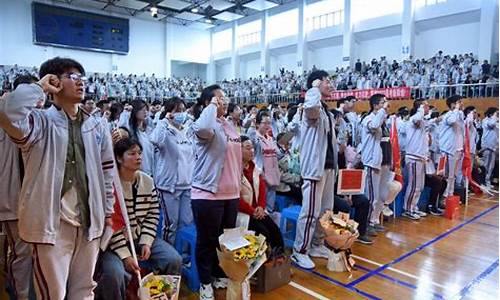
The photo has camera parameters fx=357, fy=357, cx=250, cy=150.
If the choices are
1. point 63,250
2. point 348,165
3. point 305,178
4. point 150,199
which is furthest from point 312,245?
point 63,250

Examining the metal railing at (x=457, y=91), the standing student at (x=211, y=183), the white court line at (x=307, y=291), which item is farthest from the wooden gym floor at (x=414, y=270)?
the metal railing at (x=457, y=91)

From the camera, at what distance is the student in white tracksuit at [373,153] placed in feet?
12.0

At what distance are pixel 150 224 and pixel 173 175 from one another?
91 cm

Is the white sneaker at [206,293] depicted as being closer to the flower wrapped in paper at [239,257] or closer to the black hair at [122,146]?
the flower wrapped in paper at [239,257]

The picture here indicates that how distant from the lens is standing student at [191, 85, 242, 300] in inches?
88.1

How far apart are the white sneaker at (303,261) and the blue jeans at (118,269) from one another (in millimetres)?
1204

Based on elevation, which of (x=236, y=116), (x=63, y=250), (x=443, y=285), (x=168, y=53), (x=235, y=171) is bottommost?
(x=443, y=285)

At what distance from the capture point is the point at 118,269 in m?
A: 1.80

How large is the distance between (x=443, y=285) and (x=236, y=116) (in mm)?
2306

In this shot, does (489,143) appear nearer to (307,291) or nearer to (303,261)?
(303,261)

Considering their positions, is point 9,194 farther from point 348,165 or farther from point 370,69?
point 370,69

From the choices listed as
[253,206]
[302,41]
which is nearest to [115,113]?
[253,206]

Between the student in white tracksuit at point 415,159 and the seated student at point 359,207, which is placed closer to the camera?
the seated student at point 359,207

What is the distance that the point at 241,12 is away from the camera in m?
18.2
